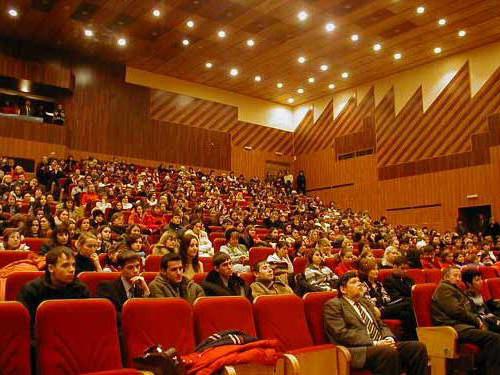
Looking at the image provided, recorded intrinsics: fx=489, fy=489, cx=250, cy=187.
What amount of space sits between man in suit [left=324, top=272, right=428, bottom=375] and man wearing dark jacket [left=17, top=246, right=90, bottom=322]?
1318 mm

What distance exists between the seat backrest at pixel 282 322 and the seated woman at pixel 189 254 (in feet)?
3.32

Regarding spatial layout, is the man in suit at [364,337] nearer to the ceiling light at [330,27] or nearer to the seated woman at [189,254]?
the seated woman at [189,254]

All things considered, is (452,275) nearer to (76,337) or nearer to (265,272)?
(265,272)

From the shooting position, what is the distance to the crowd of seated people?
9.75ft

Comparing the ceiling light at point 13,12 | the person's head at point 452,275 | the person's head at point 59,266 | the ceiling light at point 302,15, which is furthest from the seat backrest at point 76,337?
the ceiling light at point 13,12

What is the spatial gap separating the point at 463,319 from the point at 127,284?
6.65ft

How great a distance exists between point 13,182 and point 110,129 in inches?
163

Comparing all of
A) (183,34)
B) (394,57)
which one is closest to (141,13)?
(183,34)

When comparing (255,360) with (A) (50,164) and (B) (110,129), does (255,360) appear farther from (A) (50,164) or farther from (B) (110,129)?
(B) (110,129)

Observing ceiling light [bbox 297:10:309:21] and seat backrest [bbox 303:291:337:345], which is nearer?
seat backrest [bbox 303:291:337:345]

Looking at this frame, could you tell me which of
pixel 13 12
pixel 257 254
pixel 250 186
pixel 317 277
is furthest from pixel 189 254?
pixel 250 186

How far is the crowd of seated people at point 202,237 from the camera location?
2.97m

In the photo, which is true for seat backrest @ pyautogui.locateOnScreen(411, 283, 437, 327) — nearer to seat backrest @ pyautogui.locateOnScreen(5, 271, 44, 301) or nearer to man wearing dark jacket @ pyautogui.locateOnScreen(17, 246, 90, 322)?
man wearing dark jacket @ pyautogui.locateOnScreen(17, 246, 90, 322)

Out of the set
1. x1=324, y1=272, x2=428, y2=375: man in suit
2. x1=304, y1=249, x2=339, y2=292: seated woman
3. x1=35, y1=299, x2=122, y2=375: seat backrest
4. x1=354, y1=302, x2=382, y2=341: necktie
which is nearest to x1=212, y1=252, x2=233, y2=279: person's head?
x1=324, y1=272, x2=428, y2=375: man in suit
